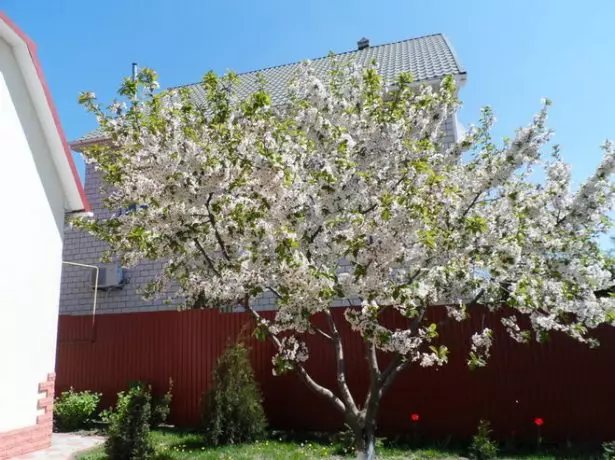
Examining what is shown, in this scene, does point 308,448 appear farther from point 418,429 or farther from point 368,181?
point 368,181

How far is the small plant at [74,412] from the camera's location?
862cm

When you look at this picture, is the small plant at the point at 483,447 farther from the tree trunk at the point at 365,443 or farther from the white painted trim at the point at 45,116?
the white painted trim at the point at 45,116

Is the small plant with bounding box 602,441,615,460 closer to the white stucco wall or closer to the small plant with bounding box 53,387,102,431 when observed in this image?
the white stucco wall

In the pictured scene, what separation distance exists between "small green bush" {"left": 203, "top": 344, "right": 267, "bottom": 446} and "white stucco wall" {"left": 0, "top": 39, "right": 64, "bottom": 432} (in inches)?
90.8

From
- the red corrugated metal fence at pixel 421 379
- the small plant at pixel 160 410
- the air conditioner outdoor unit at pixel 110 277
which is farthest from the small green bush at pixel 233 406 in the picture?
the air conditioner outdoor unit at pixel 110 277

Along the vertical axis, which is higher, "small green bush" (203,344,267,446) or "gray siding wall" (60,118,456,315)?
"gray siding wall" (60,118,456,315)

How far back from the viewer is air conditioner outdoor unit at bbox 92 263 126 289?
42.4 feet

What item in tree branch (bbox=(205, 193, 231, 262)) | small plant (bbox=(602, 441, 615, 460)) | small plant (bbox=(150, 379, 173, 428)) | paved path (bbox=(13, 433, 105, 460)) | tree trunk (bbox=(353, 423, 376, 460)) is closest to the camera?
tree branch (bbox=(205, 193, 231, 262))

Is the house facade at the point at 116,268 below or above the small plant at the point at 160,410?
above

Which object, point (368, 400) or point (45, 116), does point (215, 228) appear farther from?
point (45, 116)

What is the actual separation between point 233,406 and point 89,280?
7952 millimetres

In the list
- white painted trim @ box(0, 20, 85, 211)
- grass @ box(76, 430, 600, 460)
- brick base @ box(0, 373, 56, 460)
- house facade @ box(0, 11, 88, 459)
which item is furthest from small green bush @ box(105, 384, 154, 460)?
white painted trim @ box(0, 20, 85, 211)

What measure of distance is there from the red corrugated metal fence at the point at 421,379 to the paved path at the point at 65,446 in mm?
1223

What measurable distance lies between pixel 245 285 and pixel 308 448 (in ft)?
10.2
